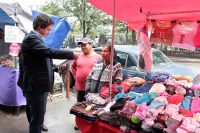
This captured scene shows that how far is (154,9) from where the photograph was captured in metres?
3.52

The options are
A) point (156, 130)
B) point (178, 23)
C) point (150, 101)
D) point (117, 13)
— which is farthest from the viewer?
point (117, 13)

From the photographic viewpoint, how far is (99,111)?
3.44 meters

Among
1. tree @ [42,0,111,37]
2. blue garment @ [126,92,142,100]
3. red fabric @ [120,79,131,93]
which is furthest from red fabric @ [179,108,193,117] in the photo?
tree @ [42,0,111,37]

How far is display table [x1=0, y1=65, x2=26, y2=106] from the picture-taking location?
561 centimetres

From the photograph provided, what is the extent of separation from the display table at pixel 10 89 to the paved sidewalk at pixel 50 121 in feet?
0.97

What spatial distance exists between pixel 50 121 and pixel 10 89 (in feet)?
3.61

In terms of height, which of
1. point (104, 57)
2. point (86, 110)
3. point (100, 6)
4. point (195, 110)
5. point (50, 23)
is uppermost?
point (100, 6)

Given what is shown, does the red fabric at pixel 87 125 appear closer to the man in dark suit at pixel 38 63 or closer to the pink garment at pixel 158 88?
the man in dark suit at pixel 38 63

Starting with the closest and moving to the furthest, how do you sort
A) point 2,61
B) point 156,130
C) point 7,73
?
point 156,130
point 7,73
point 2,61

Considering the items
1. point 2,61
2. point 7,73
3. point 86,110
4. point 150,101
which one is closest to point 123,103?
point 150,101

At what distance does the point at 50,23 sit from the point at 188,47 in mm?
1929

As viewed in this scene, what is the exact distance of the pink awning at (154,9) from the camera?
313 cm

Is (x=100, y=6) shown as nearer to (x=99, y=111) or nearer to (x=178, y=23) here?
(x=178, y=23)

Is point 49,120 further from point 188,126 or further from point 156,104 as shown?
point 188,126
